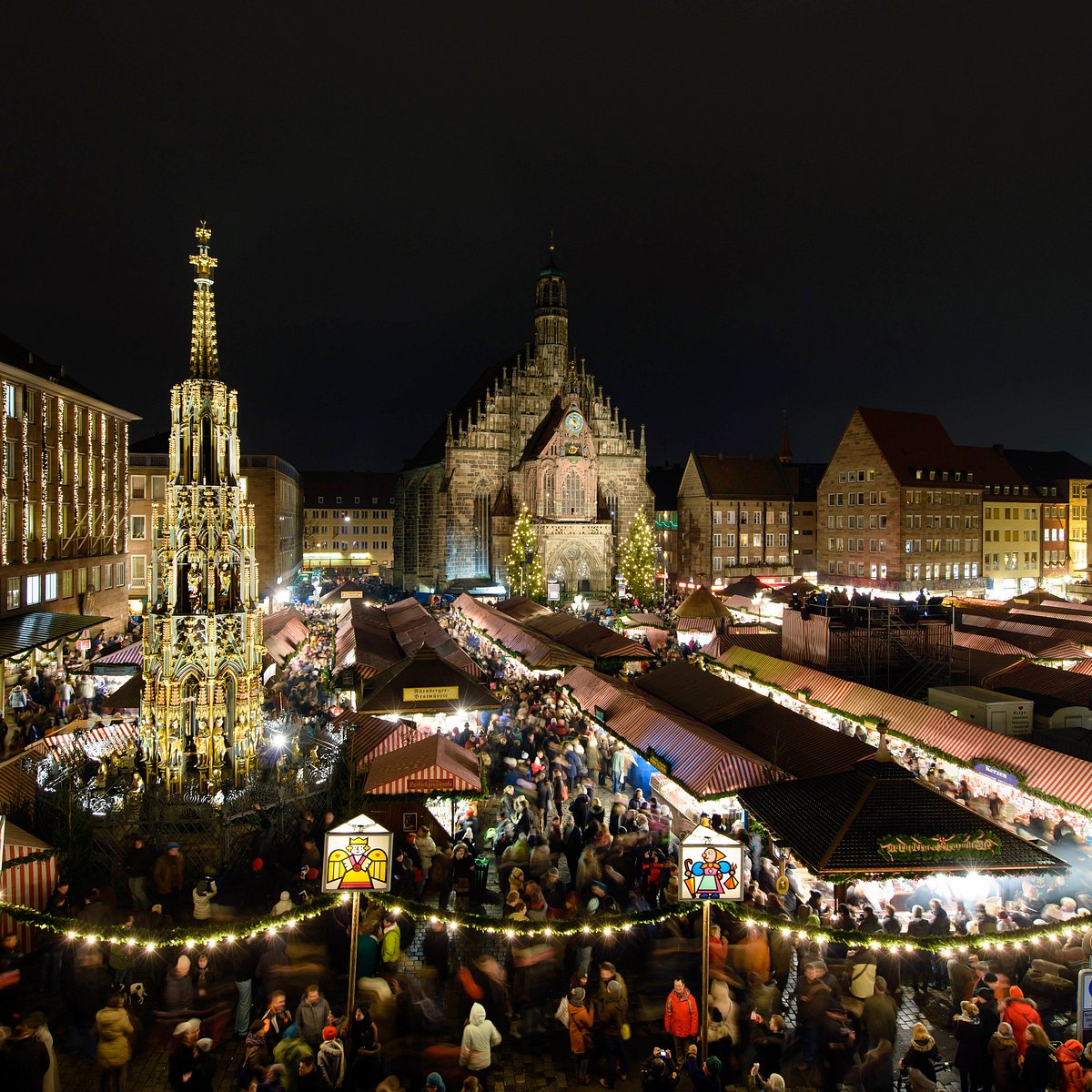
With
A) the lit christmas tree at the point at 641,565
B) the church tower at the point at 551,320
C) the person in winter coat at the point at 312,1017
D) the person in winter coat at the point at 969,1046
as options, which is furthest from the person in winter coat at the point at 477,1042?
the church tower at the point at 551,320

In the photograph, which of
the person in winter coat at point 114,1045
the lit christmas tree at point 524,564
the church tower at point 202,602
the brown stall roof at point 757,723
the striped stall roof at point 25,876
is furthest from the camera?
the lit christmas tree at point 524,564

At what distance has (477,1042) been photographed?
714cm

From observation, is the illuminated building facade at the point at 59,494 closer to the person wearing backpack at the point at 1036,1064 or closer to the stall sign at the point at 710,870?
the stall sign at the point at 710,870

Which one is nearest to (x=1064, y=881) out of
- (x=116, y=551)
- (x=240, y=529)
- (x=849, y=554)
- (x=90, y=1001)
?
(x=90, y=1001)

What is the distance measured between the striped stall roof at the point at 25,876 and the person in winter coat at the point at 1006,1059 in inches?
403

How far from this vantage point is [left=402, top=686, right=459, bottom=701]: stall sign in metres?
17.2

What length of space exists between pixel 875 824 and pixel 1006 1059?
3152mm

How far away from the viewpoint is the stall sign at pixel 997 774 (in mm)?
12461

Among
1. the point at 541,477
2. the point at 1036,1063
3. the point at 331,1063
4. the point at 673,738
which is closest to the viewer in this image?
the point at 1036,1063

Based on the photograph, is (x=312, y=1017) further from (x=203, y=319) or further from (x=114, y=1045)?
(x=203, y=319)

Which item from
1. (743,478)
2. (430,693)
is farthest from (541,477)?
(430,693)

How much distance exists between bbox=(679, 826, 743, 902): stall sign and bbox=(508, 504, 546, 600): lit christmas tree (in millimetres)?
43055

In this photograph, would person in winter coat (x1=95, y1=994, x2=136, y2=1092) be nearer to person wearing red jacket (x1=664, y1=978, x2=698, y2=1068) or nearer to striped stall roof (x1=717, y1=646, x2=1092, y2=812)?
person wearing red jacket (x1=664, y1=978, x2=698, y2=1068)

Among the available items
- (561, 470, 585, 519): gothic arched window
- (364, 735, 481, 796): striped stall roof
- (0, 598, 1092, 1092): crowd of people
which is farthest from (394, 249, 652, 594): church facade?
(0, 598, 1092, 1092): crowd of people
